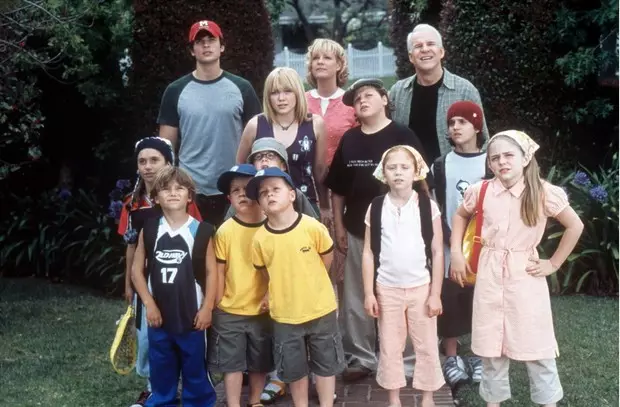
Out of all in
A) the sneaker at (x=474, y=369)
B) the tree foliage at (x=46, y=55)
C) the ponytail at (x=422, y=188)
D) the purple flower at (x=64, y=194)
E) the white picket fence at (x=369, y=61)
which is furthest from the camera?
the white picket fence at (x=369, y=61)

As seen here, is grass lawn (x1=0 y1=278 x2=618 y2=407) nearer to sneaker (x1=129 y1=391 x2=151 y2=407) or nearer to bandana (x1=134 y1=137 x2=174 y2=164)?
sneaker (x1=129 y1=391 x2=151 y2=407)

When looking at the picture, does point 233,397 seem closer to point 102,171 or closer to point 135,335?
point 135,335

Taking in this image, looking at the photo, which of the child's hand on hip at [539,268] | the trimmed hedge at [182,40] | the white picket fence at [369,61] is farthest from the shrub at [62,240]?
the white picket fence at [369,61]

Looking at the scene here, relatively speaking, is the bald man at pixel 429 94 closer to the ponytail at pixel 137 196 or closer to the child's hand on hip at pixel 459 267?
the child's hand on hip at pixel 459 267

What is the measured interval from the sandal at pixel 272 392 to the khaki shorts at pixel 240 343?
0.31m

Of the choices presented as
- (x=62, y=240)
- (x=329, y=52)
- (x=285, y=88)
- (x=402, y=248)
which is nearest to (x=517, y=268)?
(x=402, y=248)

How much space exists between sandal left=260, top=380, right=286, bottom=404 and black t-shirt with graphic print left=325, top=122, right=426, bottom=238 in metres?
1.03

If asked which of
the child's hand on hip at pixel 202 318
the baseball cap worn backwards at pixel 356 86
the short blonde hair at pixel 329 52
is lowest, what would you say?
the child's hand on hip at pixel 202 318

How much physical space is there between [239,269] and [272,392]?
2.82 feet

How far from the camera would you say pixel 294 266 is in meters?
4.62

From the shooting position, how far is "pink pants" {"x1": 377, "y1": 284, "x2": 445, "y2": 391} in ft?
15.4

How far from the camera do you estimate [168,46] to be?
8461 mm

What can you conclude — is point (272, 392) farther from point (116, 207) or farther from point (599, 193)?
point (599, 193)

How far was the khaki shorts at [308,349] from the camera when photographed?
466 centimetres
